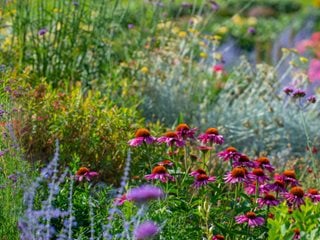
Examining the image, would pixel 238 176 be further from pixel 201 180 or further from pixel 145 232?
pixel 145 232

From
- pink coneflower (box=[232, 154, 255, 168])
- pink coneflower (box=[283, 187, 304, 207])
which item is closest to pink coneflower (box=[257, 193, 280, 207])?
pink coneflower (box=[283, 187, 304, 207])

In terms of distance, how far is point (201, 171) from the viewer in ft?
12.9

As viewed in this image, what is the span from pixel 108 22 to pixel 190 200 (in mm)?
3070

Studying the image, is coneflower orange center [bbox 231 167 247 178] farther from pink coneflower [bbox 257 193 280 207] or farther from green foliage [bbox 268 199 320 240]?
green foliage [bbox 268 199 320 240]

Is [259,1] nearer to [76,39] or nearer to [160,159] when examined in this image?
[76,39]

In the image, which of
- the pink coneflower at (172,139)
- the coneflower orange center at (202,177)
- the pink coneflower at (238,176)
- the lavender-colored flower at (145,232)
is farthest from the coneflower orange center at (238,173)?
the lavender-colored flower at (145,232)

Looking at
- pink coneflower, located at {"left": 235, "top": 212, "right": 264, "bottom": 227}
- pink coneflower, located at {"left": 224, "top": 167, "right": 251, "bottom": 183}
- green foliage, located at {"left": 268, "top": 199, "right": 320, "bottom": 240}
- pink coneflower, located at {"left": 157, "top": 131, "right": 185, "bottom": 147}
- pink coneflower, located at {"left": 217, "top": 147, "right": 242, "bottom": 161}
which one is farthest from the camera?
pink coneflower, located at {"left": 157, "top": 131, "right": 185, "bottom": 147}

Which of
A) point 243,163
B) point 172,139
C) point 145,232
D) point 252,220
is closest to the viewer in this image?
point 145,232

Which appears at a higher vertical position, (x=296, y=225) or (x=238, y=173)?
(x=296, y=225)

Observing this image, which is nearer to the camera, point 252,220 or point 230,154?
point 252,220

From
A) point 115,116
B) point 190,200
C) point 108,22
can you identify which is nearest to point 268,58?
point 108,22

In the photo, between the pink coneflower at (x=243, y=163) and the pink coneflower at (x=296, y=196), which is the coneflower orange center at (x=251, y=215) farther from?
the pink coneflower at (x=243, y=163)

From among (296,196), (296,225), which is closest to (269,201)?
(296,196)

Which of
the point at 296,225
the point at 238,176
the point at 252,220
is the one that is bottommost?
the point at 252,220
